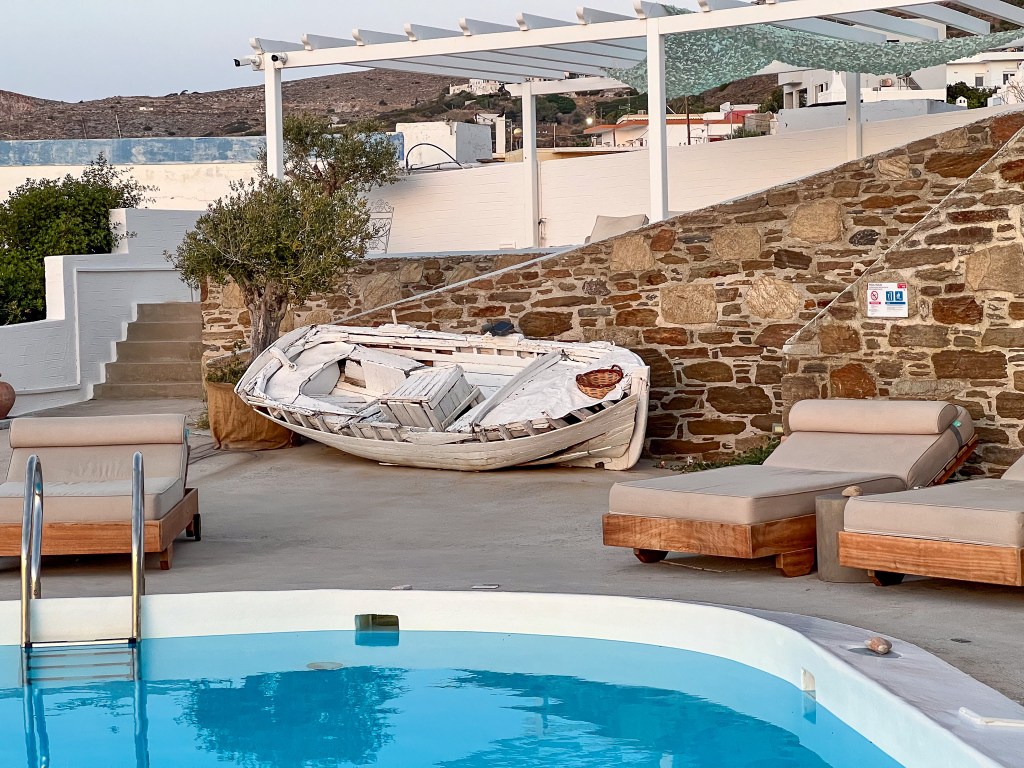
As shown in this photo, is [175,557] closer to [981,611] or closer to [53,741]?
[53,741]

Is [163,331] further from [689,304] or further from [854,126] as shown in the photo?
[854,126]

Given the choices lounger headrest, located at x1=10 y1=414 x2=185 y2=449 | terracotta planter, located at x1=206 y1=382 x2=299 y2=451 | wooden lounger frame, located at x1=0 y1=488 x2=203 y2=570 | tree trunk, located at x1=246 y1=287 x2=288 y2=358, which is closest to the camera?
wooden lounger frame, located at x1=0 y1=488 x2=203 y2=570

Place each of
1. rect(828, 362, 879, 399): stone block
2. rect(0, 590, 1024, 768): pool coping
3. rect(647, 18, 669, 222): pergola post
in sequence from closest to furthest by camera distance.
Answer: rect(0, 590, 1024, 768): pool coping
rect(828, 362, 879, 399): stone block
rect(647, 18, 669, 222): pergola post

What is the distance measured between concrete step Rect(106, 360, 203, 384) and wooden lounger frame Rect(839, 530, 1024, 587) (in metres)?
9.99

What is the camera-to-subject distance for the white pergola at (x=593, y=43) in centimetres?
1173

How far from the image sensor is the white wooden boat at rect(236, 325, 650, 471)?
10.2 meters

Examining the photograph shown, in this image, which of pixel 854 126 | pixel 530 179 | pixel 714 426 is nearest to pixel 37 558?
pixel 714 426

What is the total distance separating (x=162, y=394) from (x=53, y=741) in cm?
995

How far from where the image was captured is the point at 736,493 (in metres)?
6.58

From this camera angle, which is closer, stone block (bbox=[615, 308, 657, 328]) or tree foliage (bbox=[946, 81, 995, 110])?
stone block (bbox=[615, 308, 657, 328])

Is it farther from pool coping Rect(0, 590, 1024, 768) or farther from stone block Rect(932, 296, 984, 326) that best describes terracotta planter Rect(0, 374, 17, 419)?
stone block Rect(932, 296, 984, 326)

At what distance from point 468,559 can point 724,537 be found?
155cm

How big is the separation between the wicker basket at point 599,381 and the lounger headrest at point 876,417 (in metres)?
2.37

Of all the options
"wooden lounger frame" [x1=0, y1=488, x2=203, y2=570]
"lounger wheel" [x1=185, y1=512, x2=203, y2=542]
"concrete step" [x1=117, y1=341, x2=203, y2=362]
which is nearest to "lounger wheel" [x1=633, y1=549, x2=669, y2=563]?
"wooden lounger frame" [x1=0, y1=488, x2=203, y2=570]
